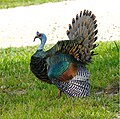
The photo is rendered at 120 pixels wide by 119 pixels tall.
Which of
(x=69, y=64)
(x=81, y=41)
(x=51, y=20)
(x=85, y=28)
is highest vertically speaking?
(x=51, y=20)

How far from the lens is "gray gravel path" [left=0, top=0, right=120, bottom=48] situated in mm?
12922

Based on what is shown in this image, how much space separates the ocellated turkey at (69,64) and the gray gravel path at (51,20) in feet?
18.2

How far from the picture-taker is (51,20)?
14.7m

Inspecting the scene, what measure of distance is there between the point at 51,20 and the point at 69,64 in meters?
8.35

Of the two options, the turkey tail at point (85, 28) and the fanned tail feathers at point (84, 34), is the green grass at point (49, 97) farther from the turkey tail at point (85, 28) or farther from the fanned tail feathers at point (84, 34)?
the turkey tail at point (85, 28)

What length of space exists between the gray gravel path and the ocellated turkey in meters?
5.54

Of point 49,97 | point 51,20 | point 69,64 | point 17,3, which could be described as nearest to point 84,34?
point 69,64

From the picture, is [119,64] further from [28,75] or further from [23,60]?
[23,60]

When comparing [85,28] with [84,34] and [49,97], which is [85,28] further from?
[49,97]

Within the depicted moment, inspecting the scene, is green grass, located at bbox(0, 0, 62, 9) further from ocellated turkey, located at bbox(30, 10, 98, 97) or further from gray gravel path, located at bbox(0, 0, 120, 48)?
ocellated turkey, located at bbox(30, 10, 98, 97)

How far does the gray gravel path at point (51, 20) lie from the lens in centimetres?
1292

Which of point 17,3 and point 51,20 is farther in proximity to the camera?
point 17,3

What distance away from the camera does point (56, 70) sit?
6.42 metres

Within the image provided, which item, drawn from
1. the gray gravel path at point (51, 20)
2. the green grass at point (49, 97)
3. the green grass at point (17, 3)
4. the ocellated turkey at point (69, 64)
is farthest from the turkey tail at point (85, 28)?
the green grass at point (17, 3)
